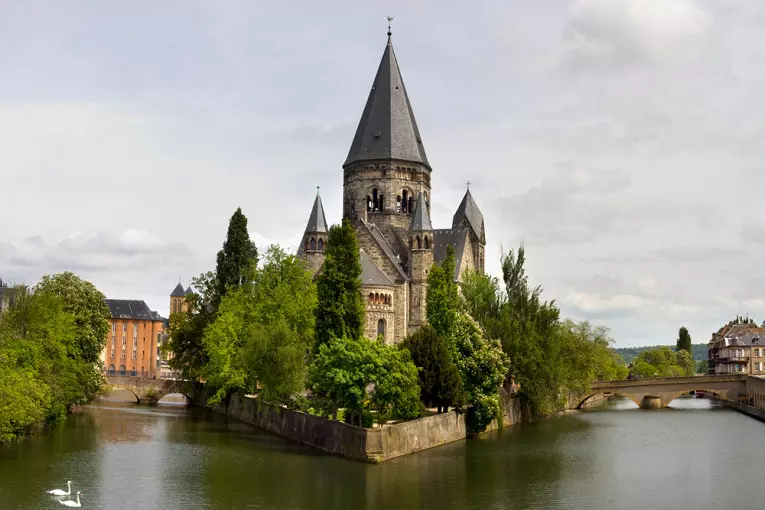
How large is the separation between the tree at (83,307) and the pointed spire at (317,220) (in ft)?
83.0

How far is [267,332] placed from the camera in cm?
5950

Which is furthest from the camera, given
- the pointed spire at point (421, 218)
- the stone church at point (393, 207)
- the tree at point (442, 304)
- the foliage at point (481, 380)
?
the pointed spire at point (421, 218)

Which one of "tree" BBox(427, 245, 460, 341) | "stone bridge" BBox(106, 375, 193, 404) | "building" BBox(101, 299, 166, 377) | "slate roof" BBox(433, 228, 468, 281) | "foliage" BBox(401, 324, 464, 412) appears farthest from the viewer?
"building" BBox(101, 299, 166, 377)

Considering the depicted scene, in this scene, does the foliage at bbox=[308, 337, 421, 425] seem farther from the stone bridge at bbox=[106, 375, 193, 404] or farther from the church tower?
the stone bridge at bbox=[106, 375, 193, 404]

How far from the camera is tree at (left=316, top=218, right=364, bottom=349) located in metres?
55.4

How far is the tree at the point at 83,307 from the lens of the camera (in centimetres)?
6681

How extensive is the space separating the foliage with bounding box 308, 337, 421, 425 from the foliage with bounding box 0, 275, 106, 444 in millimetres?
15391

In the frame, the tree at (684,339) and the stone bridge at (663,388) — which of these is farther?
the tree at (684,339)

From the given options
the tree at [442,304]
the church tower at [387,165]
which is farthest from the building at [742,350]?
the tree at [442,304]

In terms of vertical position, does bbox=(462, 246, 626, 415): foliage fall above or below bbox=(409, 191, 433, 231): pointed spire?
below

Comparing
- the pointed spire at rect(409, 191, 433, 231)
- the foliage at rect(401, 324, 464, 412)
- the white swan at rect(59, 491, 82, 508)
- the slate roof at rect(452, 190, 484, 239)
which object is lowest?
the white swan at rect(59, 491, 82, 508)

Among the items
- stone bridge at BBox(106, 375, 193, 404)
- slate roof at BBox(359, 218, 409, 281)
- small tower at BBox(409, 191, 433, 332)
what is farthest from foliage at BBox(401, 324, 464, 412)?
stone bridge at BBox(106, 375, 193, 404)

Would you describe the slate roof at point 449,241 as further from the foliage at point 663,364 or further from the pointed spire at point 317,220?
the foliage at point 663,364

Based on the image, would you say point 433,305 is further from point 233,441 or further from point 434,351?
point 233,441
